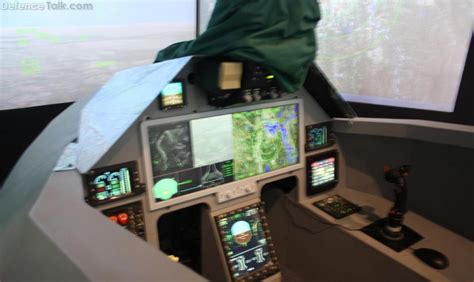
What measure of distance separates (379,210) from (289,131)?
633 mm

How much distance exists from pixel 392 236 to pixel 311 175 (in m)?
0.52

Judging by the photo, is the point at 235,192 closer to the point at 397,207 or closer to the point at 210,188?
the point at 210,188

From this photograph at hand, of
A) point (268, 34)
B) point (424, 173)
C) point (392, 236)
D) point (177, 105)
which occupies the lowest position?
point (392, 236)

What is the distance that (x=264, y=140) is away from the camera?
1767 mm

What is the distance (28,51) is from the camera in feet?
9.20

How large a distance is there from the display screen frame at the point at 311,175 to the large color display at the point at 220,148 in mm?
98

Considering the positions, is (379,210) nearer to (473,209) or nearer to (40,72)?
(473,209)

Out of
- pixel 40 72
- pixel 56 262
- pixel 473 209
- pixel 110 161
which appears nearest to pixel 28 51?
pixel 40 72

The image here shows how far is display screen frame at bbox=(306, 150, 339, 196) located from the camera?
6.31 ft

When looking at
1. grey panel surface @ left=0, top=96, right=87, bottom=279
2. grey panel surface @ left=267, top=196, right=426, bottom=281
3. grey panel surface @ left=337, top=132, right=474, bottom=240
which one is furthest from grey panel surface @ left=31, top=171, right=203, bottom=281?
grey panel surface @ left=337, top=132, right=474, bottom=240

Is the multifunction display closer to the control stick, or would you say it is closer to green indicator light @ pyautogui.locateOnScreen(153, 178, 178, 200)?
the control stick

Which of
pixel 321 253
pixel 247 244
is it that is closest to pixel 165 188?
pixel 247 244

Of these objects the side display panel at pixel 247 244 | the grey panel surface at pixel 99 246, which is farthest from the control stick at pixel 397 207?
the grey panel surface at pixel 99 246

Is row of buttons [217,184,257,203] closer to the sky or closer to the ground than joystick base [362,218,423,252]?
closer to the sky
